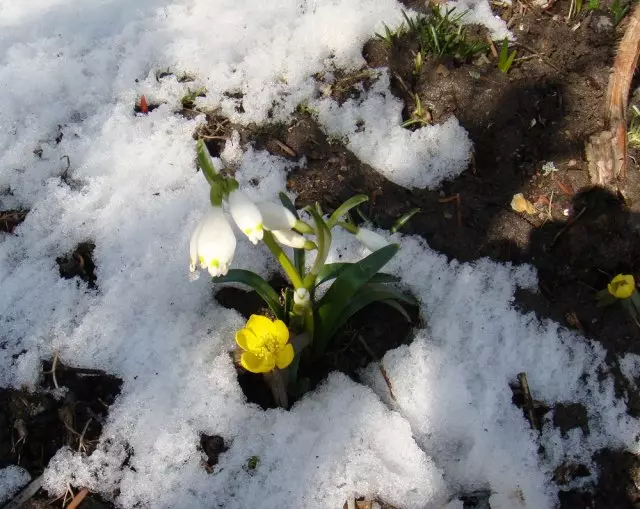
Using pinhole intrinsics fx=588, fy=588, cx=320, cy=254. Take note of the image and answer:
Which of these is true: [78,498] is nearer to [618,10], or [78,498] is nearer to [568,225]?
[568,225]

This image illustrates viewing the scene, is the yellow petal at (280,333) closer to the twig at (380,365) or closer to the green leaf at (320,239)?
the green leaf at (320,239)

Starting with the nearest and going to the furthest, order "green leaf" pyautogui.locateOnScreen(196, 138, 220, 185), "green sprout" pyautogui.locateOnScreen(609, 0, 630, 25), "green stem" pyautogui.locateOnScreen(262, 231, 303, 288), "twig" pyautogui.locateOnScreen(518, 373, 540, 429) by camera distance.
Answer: "green leaf" pyautogui.locateOnScreen(196, 138, 220, 185) → "green stem" pyautogui.locateOnScreen(262, 231, 303, 288) → "twig" pyautogui.locateOnScreen(518, 373, 540, 429) → "green sprout" pyautogui.locateOnScreen(609, 0, 630, 25)

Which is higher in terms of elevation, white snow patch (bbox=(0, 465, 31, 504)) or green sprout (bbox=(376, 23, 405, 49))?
green sprout (bbox=(376, 23, 405, 49))

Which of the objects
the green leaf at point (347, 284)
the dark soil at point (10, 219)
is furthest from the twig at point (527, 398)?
the dark soil at point (10, 219)

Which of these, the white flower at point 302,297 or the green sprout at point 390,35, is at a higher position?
the green sprout at point 390,35

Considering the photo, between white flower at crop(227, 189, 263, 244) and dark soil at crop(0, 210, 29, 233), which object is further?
dark soil at crop(0, 210, 29, 233)

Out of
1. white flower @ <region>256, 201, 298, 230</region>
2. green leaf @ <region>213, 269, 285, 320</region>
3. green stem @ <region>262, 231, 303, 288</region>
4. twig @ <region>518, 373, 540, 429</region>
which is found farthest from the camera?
twig @ <region>518, 373, 540, 429</region>

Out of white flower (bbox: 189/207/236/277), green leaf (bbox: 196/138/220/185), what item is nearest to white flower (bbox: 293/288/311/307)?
white flower (bbox: 189/207/236/277)

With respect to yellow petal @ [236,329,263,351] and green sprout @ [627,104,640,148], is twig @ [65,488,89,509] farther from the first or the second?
green sprout @ [627,104,640,148]
